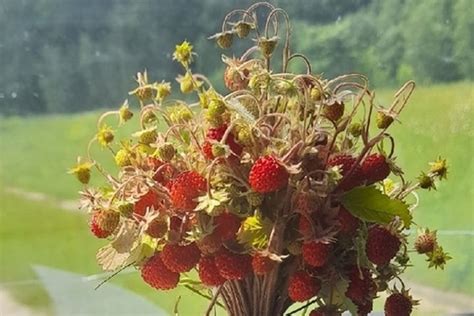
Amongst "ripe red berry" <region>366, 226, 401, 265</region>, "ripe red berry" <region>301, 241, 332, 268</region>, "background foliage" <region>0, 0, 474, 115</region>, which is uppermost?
"background foliage" <region>0, 0, 474, 115</region>

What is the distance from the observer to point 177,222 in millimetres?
1004

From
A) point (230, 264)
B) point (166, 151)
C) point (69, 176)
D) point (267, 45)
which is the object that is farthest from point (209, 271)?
point (69, 176)

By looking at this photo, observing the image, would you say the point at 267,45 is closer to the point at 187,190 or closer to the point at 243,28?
the point at 243,28

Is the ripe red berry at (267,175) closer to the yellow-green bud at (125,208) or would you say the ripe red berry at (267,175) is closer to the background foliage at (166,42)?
the yellow-green bud at (125,208)

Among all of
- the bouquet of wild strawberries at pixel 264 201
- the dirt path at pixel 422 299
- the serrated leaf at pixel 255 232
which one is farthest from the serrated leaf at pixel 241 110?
the dirt path at pixel 422 299

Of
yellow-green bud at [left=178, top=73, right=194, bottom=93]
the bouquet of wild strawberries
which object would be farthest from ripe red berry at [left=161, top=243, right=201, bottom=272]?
yellow-green bud at [left=178, top=73, right=194, bottom=93]

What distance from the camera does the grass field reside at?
5.48 feet

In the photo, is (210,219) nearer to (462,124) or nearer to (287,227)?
(287,227)

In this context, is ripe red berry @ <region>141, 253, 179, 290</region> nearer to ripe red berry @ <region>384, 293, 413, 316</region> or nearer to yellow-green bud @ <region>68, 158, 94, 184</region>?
yellow-green bud @ <region>68, 158, 94, 184</region>

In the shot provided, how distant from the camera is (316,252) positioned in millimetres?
973

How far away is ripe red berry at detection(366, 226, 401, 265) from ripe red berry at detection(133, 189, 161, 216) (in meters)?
0.23

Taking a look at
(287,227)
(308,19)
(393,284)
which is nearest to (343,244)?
(287,227)

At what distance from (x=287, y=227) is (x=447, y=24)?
0.85m

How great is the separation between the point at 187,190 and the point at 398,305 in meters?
0.28
